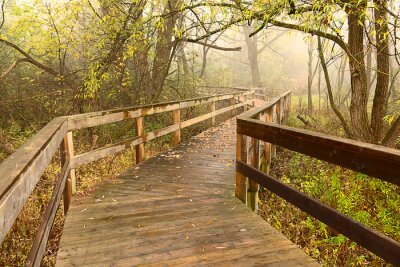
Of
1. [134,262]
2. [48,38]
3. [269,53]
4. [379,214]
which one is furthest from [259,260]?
[269,53]

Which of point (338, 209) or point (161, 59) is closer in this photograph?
point (338, 209)

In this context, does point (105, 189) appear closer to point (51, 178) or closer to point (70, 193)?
point (70, 193)

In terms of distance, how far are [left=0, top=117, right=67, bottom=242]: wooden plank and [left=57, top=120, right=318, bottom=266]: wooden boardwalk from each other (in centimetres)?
109

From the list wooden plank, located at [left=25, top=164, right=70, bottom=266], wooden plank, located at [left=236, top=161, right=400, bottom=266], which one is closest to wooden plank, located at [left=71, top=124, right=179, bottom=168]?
wooden plank, located at [left=25, top=164, right=70, bottom=266]

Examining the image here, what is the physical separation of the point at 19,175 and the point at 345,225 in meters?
2.15

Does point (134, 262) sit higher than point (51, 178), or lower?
higher

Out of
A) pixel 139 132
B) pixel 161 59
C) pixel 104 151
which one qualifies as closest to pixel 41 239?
pixel 104 151

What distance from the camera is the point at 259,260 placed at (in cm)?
290

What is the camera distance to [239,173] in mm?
4293

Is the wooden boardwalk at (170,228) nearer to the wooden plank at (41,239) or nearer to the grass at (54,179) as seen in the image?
the wooden plank at (41,239)

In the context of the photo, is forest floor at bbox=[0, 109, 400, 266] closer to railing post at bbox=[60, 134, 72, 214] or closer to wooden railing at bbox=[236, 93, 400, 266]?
railing post at bbox=[60, 134, 72, 214]

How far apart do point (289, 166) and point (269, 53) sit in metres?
34.8

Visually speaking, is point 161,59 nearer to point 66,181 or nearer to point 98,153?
point 98,153

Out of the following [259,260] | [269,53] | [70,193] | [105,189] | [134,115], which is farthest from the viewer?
[269,53]
